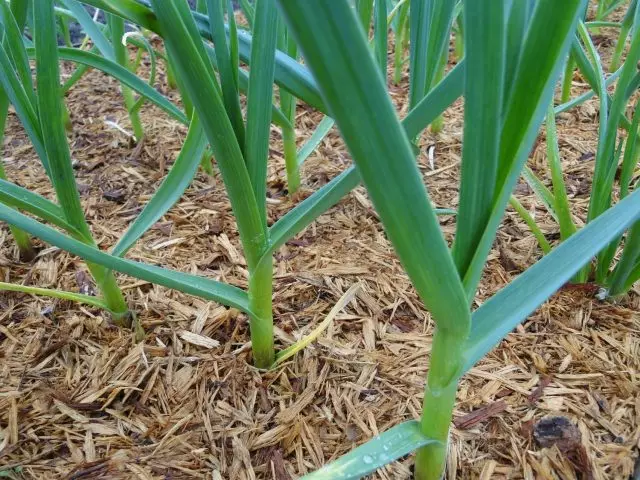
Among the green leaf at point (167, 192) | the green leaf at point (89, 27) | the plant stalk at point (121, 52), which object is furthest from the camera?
the plant stalk at point (121, 52)

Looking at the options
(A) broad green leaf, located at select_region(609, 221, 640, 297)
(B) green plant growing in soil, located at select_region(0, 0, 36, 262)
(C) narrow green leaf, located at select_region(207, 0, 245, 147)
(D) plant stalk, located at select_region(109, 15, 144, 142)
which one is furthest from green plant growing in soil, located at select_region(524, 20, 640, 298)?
(D) plant stalk, located at select_region(109, 15, 144, 142)

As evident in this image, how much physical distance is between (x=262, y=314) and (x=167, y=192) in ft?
0.60

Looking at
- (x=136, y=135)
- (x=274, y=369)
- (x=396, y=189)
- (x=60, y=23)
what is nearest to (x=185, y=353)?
(x=274, y=369)

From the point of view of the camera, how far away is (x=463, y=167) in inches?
13.4

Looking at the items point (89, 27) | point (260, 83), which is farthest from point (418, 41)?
point (89, 27)

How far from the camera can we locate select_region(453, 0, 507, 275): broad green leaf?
0.95ft

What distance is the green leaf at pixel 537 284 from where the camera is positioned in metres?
0.39

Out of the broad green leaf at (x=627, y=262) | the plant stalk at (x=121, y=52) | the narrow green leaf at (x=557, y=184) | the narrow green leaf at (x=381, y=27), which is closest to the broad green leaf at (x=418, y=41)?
the narrow green leaf at (x=381, y=27)

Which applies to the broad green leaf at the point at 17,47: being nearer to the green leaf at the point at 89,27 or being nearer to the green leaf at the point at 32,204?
the green leaf at the point at 32,204

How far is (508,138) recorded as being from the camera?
0.35 m

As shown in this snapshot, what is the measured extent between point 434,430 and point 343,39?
0.34 m

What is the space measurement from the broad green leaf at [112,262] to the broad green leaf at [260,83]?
0.13m

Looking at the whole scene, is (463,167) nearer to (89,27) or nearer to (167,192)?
(167,192)

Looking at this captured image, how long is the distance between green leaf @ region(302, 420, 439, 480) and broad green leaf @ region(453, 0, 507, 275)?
0.17 metres
